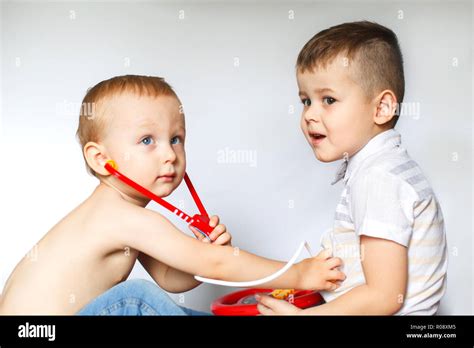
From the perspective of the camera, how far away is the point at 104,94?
1.34 m

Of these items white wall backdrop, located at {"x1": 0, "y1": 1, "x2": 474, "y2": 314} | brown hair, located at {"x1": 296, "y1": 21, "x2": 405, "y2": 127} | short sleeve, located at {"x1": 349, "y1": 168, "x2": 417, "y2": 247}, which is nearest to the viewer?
short sleeve, located at {"x1": 349, "y1": 168, "x2": 417, "y2": 247}

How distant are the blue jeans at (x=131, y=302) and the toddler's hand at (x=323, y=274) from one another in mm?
251

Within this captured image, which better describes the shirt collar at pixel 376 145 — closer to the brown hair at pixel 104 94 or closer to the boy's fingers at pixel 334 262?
the boy's fingers at pixel 334 262

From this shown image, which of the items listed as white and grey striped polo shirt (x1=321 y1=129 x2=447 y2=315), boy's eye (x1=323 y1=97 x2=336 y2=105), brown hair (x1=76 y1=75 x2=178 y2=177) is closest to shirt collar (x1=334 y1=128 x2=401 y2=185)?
white and grey striped polo shirt (x1=321 y1=129 x2=447 y2=315)

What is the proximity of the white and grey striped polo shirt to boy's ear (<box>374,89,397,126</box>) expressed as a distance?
1.1 inches

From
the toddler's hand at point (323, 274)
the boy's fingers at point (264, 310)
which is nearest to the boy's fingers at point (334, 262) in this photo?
the toddler's hand at point (323, 274)

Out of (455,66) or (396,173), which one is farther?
(455,66)

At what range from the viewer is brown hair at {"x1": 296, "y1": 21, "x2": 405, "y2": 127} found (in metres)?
1.32

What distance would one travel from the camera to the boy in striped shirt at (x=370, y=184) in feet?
4.03

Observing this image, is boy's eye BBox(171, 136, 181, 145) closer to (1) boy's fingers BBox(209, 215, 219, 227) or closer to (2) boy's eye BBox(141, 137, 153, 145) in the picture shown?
(2) boy's eye BBox(141, 137, 153, 145)

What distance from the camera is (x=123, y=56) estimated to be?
5.53 feet
